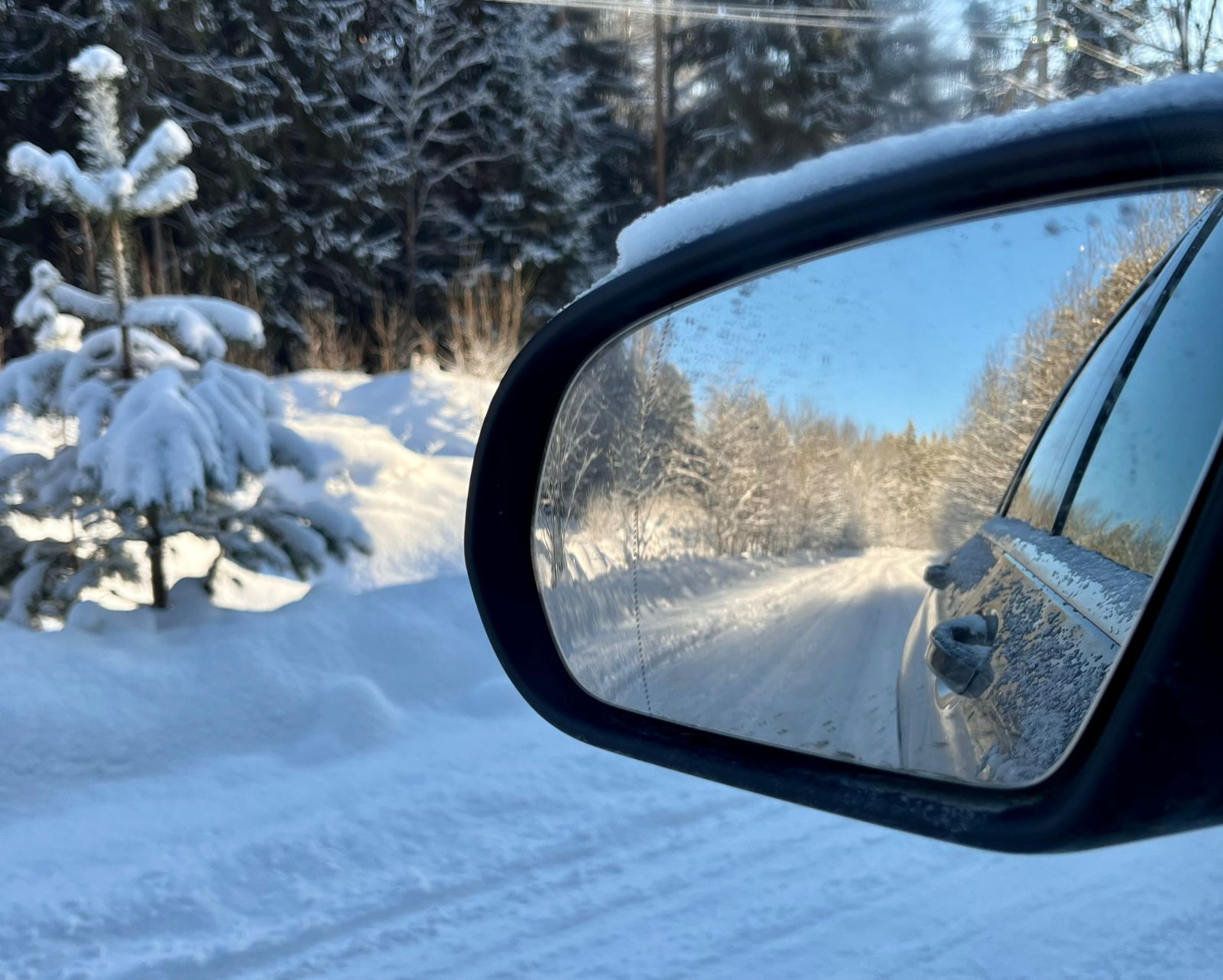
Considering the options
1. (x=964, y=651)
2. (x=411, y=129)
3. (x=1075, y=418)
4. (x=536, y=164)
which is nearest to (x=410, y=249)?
(x=411, y=129)

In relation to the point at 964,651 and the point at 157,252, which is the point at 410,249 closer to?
the point at 157,252

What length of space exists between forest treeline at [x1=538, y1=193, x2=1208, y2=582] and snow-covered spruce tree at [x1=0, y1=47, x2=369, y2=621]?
122 inches

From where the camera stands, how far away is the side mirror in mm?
966

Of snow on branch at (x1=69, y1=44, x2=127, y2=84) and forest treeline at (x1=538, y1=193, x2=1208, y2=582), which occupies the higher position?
snow on branch at (x1=69, y1=44, x2=127, y2=84)

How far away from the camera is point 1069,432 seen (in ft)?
4.27

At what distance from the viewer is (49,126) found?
19344mm

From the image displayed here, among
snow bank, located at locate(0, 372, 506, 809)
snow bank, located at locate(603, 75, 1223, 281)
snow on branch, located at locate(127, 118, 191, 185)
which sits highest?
snow on branch, located at locate(127, 118, 191, 185)

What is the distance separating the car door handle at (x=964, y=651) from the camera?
3.91ft

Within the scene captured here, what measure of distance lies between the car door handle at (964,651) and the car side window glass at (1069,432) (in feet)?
0.53

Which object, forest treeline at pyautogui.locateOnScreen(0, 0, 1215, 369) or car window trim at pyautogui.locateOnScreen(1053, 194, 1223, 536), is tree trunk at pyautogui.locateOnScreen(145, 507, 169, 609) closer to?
car window trim at pyautogui.locateOnScreen(1053, 194, 1223, 536)

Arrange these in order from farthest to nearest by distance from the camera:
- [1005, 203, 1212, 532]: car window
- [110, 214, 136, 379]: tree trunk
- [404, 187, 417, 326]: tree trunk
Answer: [404, 187, 417, 326]: tree trunk
[110, 214, 136, 379]: tree trunk
[1005, 203, 1212, 532]: car window

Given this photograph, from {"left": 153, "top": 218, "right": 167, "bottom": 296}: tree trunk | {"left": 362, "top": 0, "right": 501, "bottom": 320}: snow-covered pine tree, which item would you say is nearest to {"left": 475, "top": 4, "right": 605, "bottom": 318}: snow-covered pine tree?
{"left": 362, "top": 0, "right": 501, "bottom": 320}: snow-covered pine tree

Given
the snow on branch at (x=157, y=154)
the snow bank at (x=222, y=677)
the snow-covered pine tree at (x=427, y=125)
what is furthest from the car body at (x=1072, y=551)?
the snow-covered pine tree at (x=427, y=125)

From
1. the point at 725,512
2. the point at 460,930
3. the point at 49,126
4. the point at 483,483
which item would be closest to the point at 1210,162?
the point at 725,512
